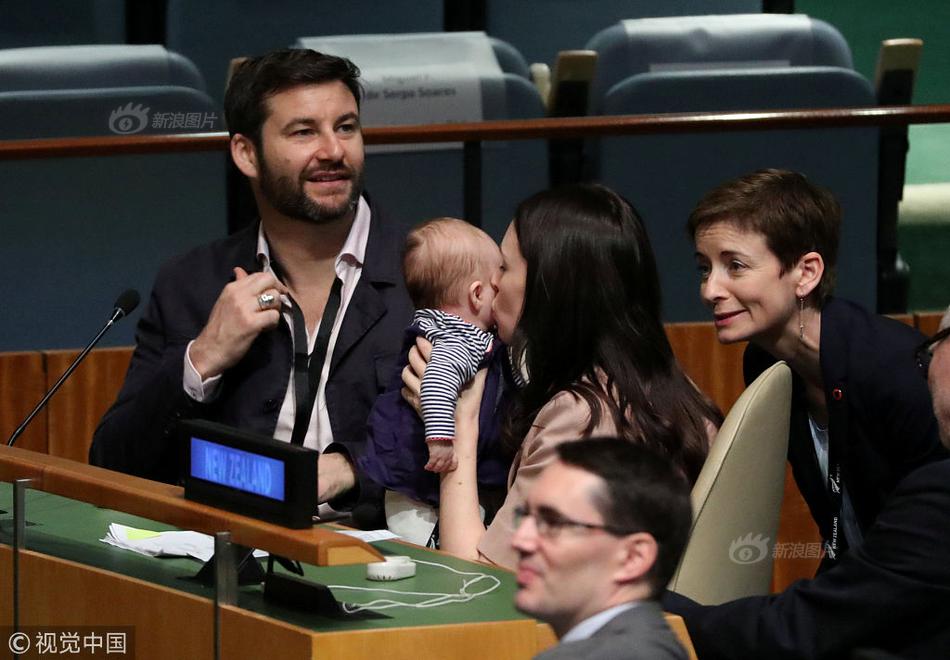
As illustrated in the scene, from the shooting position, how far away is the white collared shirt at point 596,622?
5.43 ft

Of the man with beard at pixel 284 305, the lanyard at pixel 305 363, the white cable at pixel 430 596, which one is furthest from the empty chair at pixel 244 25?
the white cable at pixel 430 596

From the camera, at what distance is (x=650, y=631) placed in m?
1.64

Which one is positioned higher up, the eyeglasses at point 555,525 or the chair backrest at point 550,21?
the chair backrest at point 550,21

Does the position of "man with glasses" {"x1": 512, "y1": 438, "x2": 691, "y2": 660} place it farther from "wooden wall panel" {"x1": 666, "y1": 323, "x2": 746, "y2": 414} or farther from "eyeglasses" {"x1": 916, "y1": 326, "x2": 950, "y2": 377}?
"wooden wall panel" {"x1": 666, "y1": 323, "x2": 746, "y2": 414}

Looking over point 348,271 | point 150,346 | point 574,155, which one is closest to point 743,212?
point 348,271

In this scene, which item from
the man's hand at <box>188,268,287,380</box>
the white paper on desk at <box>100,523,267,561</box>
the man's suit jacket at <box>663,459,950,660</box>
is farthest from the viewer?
the man's hand at <box>188,268,287,380</box>

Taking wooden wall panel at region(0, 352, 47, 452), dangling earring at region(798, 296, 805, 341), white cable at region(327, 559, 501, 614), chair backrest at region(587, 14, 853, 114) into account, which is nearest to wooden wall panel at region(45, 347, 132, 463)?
wooden wall panel at region(0, 352, 47, 452)

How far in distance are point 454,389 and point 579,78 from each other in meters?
2.19

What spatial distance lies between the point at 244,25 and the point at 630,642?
3.86 m

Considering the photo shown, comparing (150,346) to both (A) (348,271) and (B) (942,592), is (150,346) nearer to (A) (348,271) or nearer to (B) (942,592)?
(A) (348,271)

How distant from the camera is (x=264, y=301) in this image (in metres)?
3.09

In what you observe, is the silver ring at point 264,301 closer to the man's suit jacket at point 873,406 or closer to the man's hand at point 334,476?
the man's hand at point 334,476

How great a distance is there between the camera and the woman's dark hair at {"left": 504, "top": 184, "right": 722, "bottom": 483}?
2.58 meters

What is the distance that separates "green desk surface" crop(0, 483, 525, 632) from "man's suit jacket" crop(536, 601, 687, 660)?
1.40 feet
